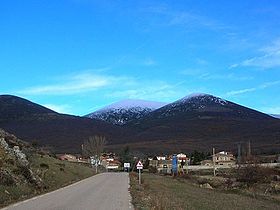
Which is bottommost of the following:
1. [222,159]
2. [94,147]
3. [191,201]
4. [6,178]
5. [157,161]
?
[191,201]

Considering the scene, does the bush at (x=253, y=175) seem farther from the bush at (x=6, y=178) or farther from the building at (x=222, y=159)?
the building at (x=222, y=159)

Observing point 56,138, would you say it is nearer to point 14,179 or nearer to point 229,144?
point 229,144

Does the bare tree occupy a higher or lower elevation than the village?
higher

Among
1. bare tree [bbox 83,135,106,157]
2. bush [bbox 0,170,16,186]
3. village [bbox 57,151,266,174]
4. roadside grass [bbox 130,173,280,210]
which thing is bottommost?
roadside grass [bbox 130,173,280,210]

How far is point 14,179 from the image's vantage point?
92.4ft

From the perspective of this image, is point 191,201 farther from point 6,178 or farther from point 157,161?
point 157,161

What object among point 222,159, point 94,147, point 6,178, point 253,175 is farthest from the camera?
point 94,147

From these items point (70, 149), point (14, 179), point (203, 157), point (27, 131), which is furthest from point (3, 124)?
point (14, 179)

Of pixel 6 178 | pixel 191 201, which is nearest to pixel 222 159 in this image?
pixel 191 201

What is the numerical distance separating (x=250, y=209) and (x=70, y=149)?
15419 cm

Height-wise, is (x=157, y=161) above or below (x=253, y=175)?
above

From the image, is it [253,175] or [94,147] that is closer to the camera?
[253,175]

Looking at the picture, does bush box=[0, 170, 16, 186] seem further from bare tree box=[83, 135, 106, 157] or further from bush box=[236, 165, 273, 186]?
bare tree box=[83, 135, 106, 157]

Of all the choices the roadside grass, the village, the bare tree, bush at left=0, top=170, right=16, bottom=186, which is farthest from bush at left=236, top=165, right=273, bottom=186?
the bare tree
